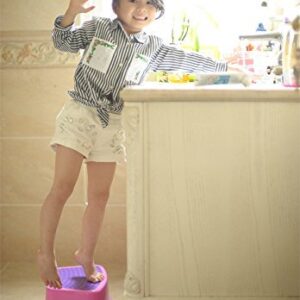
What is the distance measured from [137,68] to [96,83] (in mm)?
122

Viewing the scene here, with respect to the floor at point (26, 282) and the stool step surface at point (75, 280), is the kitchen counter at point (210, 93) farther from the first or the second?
the floor at point (26, 282)

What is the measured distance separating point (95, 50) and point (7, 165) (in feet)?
2.41

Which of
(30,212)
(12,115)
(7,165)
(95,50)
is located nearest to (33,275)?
(30,212)

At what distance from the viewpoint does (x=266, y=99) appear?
1.14m

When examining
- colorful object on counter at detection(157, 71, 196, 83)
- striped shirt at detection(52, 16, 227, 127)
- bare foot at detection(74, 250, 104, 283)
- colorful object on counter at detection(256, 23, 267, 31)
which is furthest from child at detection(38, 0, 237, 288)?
colorful object on counter at detection(256, 23, 267, 31)

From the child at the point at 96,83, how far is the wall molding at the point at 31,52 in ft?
1.33

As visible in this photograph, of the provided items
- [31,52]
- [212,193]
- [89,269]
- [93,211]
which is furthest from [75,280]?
[31,52]

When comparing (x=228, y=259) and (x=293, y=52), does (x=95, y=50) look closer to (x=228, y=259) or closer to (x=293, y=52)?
(x=293, y=52)

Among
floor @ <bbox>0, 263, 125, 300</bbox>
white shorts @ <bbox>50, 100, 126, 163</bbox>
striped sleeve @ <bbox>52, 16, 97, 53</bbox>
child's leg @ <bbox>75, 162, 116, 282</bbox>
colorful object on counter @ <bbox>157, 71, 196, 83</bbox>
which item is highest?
striped sleeve @ <bbox>52, 16, 97, 53</bbox>

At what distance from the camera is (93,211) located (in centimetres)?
153

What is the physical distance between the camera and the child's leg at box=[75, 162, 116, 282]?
1516 mm

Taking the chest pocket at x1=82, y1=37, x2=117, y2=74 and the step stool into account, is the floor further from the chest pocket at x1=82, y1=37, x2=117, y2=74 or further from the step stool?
the chest pocket at x1=82, y1=37, x2=117, y2=74

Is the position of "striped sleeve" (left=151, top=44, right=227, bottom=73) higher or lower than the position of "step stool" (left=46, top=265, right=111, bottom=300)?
higher

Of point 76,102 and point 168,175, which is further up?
point 76,102
